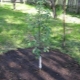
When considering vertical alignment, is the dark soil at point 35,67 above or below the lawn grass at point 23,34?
below

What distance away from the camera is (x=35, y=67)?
6.97m

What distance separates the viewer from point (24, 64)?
23.5 ft

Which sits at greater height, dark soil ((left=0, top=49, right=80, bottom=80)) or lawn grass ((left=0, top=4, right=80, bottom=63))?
lawn grass ((left=0, top=4, right=80, bottom=63))

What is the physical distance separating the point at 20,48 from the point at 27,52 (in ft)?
1.82

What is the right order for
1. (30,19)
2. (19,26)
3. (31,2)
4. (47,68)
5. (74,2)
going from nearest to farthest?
(30,19), (47,68), (19,26), (74,2), (31,2)

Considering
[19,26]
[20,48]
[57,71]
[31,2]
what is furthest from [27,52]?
[31,2]

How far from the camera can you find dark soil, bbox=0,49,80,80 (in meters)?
6.44

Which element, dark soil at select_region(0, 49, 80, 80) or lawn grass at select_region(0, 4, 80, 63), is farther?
lawn grass at select_region(0, 4, 80, 63)

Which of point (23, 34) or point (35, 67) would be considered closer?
point (35, 67)

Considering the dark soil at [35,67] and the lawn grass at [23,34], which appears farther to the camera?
the lawn grass at [23,34]

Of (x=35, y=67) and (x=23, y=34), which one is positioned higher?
(x=23, y=34)

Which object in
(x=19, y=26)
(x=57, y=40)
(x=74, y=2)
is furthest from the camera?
(x=74, y=2)

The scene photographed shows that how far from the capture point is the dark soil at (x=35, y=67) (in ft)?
21.1

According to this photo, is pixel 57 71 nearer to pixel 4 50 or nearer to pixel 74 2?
pixel 4 50
